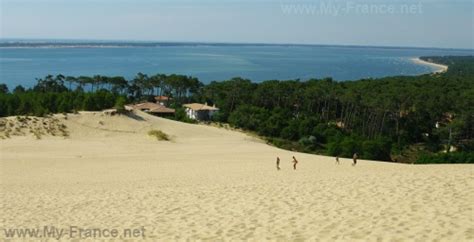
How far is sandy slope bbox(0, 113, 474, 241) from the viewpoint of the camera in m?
10.2

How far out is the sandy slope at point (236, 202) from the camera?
33.6 ft

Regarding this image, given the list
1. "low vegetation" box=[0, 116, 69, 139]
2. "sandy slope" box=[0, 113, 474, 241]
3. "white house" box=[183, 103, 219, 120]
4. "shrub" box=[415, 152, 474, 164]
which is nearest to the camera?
"sandy slope" box=[0, 113, 474, 241]

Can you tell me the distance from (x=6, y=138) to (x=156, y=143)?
36.7ft

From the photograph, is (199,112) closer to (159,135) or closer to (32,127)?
(159,135)

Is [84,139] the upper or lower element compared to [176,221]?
lower

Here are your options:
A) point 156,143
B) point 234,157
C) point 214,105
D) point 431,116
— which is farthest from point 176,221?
point 214,105

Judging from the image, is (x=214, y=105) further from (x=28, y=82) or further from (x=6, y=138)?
(x=28, y=82)

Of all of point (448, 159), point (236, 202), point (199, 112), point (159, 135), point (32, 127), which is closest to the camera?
point (236, 202)

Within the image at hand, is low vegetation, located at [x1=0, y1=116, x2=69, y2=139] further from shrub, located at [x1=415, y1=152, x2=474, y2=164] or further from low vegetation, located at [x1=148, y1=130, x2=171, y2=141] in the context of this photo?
shrub, located at [x1=415, y1=152, x2=474, y2=164]

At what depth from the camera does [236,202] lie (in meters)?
13.9

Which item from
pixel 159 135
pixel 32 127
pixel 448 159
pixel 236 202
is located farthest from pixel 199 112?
pixel 236 202

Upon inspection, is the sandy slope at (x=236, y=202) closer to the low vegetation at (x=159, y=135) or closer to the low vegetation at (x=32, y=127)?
the low vegetation at (x=32, y=127)

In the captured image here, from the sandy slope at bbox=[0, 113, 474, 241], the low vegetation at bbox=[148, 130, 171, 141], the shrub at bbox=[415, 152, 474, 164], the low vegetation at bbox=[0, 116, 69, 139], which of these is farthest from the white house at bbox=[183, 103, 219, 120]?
the sandy slope at bbox=[0, 113, 474, 241]

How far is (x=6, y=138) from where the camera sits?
36.7 meters
